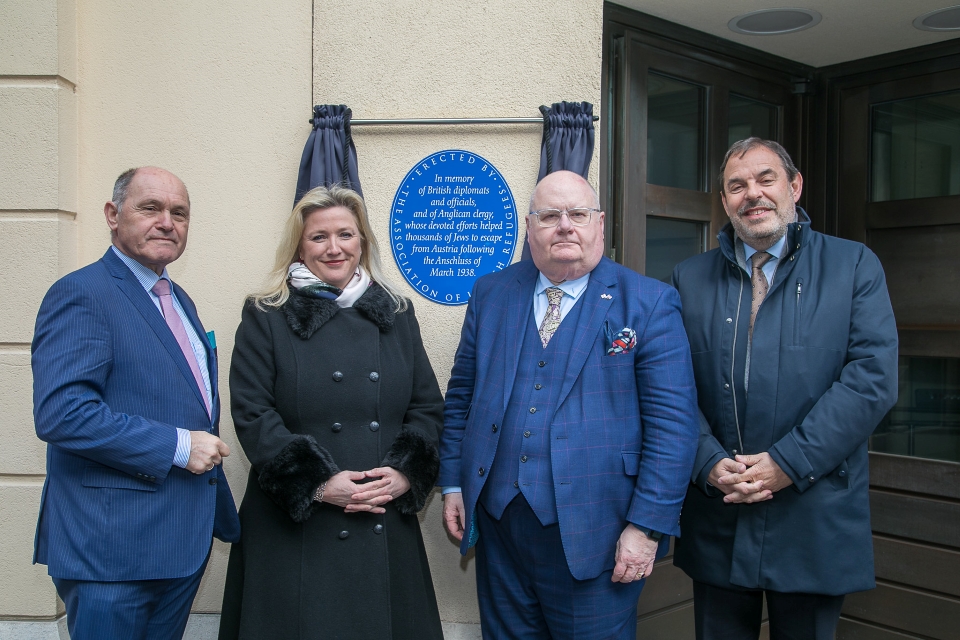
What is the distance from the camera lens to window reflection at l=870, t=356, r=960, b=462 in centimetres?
351

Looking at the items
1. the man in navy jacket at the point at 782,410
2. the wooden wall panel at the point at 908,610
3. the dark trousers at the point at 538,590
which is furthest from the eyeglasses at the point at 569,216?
the wooden wall panel at the point at 908,610

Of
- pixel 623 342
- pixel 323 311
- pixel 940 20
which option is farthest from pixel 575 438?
pixel 940 20

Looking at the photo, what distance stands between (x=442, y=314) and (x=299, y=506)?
1.31 metres

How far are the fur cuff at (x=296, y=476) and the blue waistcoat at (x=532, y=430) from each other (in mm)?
554

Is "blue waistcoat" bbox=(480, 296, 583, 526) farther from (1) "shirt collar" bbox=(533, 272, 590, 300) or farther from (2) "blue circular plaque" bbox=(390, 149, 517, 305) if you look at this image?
(2) "blue circular plaque" bbox=(390, 149, 517, 305)

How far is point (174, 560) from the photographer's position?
84.6 inches

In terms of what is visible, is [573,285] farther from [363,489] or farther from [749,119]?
[749,119]

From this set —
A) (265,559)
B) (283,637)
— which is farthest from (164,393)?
(283,637)

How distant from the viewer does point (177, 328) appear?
231 cm

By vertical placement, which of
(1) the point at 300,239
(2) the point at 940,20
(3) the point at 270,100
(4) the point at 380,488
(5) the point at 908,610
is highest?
(2) the point at 940,20

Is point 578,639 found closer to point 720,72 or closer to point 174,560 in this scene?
point 174,560

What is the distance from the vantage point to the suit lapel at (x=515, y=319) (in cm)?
234

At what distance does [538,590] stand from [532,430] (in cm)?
52

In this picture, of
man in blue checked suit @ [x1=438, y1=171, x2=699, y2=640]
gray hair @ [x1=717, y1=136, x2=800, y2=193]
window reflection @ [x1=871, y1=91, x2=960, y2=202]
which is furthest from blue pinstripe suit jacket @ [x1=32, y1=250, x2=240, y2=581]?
window reflection @ [x1=871, y1=91, x2=960, y2=202]
